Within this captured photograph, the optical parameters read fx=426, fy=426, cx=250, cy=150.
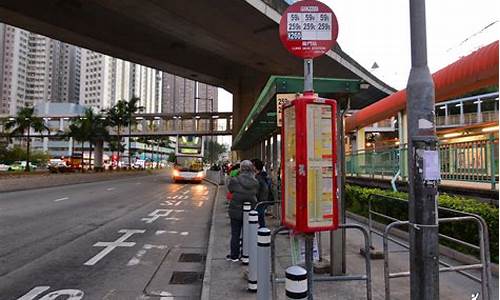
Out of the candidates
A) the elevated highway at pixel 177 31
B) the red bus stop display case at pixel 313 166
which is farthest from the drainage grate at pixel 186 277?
the elevated highway at pixel 177 31

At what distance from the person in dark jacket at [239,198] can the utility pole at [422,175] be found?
156 inches

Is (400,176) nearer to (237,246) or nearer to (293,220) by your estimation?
(237,246)

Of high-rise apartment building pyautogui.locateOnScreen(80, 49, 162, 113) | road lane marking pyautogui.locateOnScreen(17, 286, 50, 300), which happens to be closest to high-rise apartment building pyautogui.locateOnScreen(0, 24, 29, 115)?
high-rise apartment building pyautogui.locateOnScreen(80, 49, 162, 113)

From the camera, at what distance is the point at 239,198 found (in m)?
7.63

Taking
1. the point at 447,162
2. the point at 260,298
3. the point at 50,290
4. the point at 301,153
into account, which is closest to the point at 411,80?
the point at 301,153

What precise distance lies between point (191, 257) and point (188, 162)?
106 feet

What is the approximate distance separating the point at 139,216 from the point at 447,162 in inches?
392

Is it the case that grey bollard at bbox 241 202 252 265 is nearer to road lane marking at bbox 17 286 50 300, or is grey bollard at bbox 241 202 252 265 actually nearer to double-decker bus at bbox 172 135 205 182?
road lane marking at bbox 17 286 50 300

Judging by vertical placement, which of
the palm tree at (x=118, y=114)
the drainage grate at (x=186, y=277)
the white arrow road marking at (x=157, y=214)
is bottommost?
the drainage grate at (x=186, y=277)

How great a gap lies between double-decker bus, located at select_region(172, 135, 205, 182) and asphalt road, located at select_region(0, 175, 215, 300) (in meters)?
23.9

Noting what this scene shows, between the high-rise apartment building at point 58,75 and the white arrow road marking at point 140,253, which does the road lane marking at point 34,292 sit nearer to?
the white arrow road marking at point 140,253

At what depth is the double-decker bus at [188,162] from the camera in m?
39.8

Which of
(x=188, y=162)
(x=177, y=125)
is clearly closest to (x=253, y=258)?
(x=188, y=162)

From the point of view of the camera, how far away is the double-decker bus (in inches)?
1566
